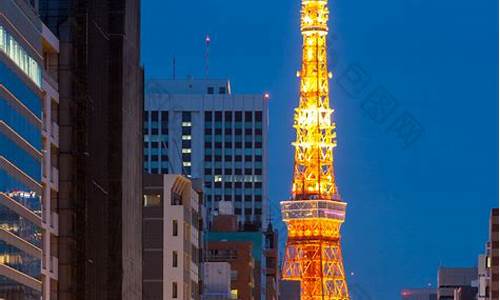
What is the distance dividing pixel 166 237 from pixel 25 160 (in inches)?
1591

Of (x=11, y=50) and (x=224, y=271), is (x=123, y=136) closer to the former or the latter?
(x=11, y=50)

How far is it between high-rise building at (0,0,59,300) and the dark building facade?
1750mm

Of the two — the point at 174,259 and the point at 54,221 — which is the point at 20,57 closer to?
the point at 54,221

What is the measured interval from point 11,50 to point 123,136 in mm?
25589

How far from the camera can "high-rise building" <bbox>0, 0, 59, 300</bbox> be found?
93.2m

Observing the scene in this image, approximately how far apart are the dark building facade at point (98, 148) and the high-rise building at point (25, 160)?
68.9 inches

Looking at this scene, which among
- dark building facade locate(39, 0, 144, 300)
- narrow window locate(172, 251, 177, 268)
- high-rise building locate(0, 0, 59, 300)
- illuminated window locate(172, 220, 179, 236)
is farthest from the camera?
illuminated window locate(172, 220, 179, 236)

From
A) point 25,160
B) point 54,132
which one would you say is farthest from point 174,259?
point 25,160

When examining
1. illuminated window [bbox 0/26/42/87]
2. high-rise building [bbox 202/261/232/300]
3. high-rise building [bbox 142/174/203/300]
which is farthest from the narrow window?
illuminated window [bbox 0/26/42/87]

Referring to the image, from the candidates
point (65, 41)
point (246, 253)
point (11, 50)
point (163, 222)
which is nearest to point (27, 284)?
point (11, 50)

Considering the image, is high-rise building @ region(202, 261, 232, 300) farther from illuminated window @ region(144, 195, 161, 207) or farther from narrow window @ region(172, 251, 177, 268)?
narrow window @ region(172, 251, 177, 268)

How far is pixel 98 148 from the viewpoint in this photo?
117 m

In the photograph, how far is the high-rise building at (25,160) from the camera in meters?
93.2

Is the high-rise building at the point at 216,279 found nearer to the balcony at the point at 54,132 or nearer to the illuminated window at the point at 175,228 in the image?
the illuminated window at the point at 175,228
